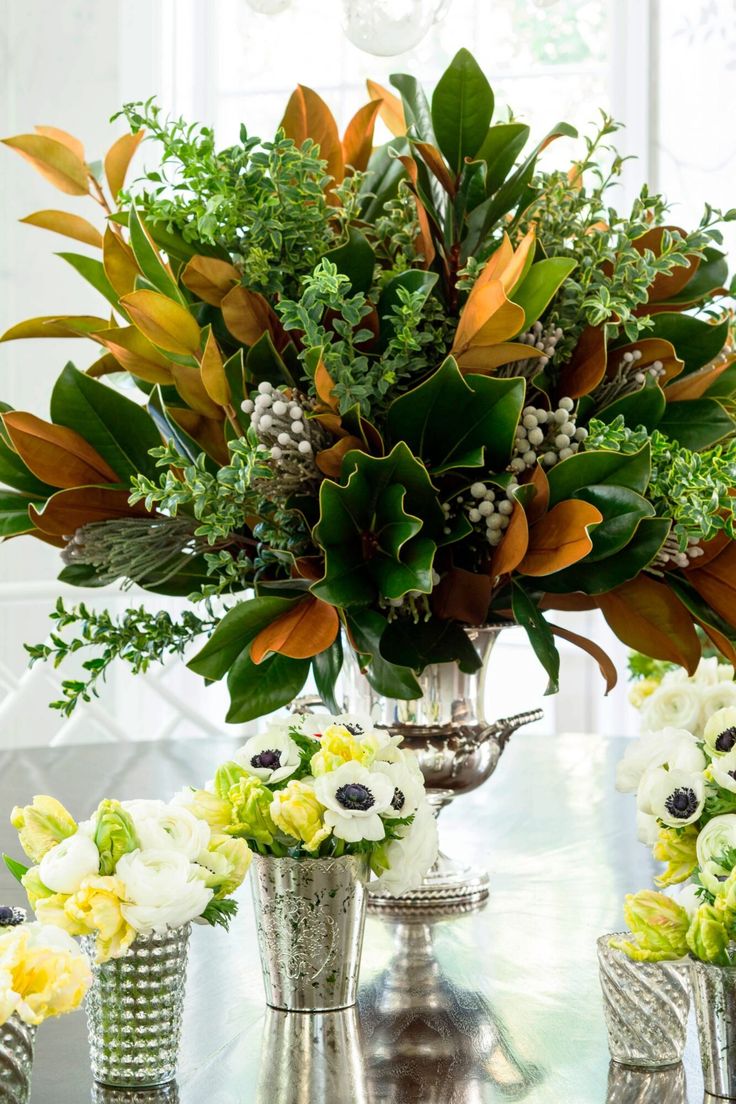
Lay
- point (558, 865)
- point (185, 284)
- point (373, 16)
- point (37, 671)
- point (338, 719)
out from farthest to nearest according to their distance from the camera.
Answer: point (37, 671), point (373, 16), point (558, 865), point (185, 284), point (338, 719)

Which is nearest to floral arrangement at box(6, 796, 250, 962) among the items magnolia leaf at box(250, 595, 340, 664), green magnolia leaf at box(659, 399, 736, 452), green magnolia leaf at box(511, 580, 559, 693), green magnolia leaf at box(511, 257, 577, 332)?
magnolia leaf at box(250, 595, 340, 664)

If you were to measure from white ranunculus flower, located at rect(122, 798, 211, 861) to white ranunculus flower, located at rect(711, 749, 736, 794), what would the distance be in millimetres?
280

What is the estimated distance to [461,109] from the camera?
1.06m

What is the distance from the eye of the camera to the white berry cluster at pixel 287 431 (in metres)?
0.94

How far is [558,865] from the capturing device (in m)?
1.25

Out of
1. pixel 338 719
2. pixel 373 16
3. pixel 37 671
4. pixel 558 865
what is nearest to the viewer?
pixel 338 719

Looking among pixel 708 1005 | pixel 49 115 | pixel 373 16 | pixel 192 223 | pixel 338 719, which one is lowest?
pixel 708 1005

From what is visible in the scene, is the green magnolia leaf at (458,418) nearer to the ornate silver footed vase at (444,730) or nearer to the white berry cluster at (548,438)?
the white berry cluster at (548,438)

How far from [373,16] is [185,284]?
2.37 feet

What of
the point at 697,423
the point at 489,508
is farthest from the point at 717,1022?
the point at 697,423

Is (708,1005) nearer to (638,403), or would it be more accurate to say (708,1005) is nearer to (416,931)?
(416,931)

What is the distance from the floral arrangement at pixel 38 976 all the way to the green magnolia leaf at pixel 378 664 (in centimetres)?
38

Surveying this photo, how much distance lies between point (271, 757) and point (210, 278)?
1.21 ft

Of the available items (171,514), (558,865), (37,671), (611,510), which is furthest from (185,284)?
(37,671)
